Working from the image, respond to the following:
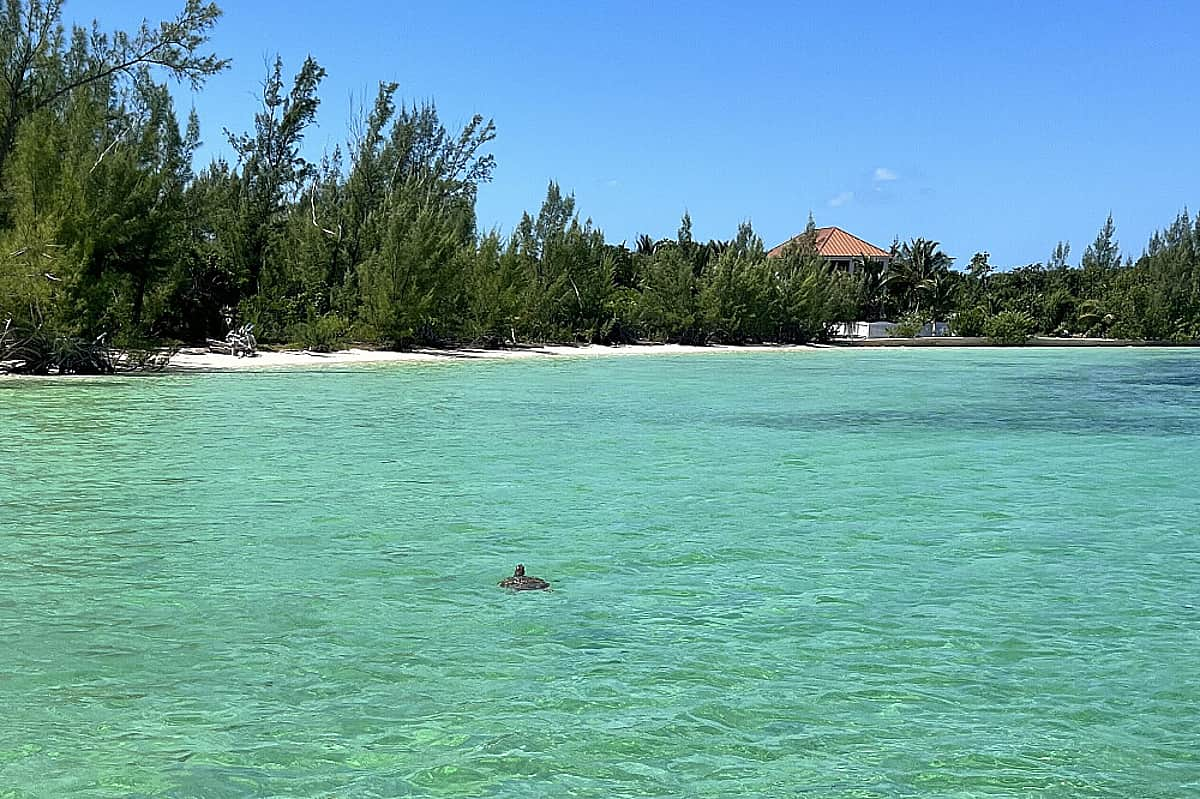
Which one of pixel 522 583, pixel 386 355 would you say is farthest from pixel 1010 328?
pixel 522 583

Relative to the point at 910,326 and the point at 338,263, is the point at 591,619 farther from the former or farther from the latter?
the point at 910,326

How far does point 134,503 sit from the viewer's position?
33.2 ft

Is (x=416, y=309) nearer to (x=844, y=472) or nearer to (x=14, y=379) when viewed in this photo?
(x=14, y=379)

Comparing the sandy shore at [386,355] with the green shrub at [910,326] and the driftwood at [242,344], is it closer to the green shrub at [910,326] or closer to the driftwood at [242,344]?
the driftwood at [242,344]

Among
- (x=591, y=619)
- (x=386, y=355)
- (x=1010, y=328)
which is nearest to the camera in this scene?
(x=591, y=619)

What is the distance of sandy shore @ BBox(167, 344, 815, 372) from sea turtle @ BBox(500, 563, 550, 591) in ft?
70.1

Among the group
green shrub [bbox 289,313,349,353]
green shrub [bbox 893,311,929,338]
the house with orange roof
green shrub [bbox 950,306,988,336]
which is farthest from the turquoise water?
the house with orange roof

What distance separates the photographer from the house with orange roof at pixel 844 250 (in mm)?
78369

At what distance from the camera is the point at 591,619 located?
6.73m

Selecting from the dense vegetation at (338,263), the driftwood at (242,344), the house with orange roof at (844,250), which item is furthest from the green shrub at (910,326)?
the driftwood at (242,344)

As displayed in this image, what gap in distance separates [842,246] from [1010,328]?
22.7m

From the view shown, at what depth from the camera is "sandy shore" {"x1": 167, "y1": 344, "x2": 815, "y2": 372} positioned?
1131 inches

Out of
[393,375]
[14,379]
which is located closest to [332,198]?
[393,375]

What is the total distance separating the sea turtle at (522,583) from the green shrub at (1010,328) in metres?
57.3
